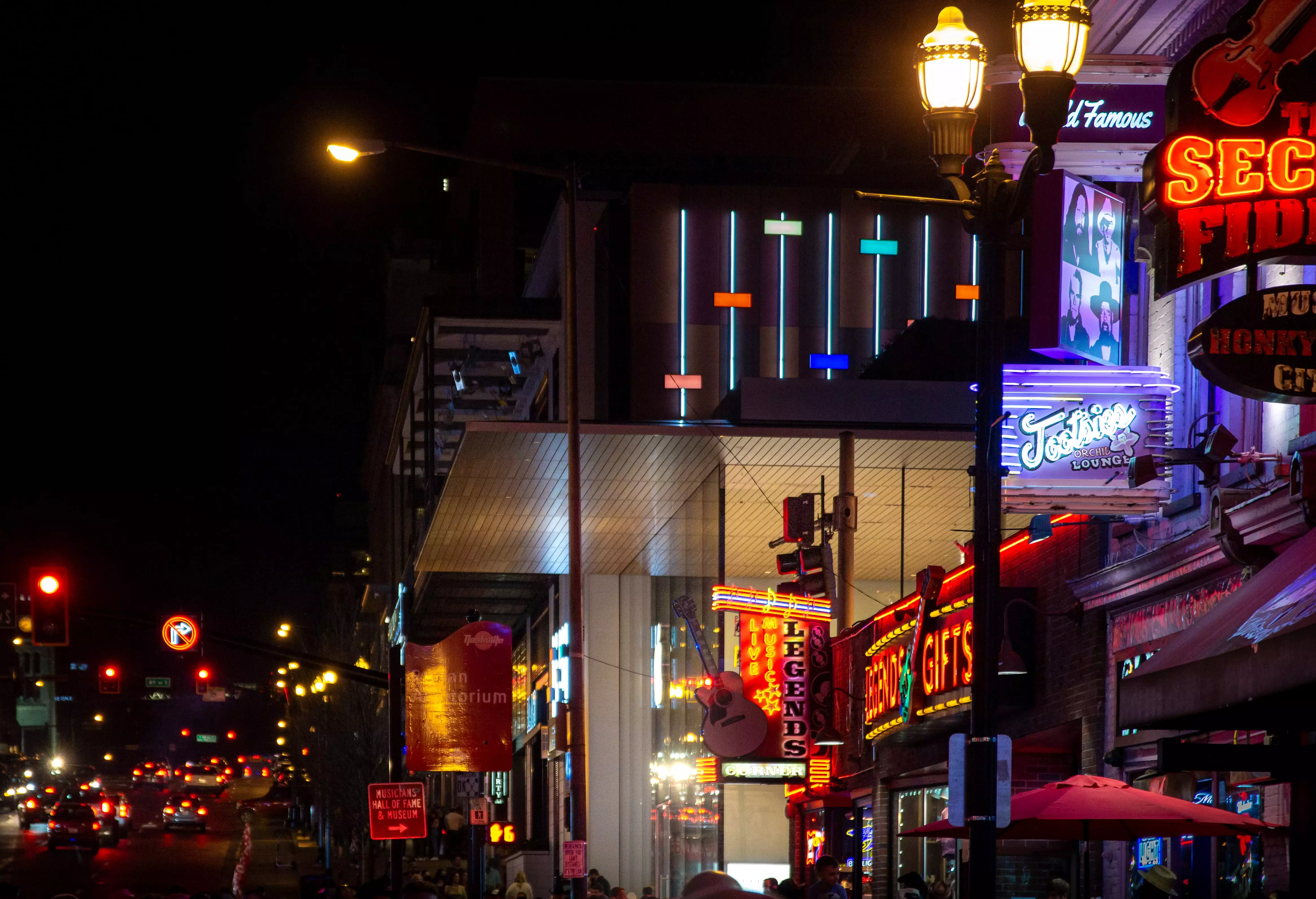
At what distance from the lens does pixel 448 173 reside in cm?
7825

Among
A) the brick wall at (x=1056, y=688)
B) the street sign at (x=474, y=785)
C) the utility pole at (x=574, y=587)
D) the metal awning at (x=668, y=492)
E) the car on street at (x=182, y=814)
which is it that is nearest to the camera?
the brick wall at (x=1056, y=688)

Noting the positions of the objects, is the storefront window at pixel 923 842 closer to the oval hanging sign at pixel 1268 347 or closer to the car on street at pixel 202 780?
the oval hanging sign at pixel 1268 347

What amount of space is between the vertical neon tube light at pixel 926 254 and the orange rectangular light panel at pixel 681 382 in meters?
5.41

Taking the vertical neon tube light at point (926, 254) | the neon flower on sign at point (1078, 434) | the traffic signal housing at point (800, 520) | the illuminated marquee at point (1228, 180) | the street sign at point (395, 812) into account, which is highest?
the vertical neon tube light at point (926, 254)

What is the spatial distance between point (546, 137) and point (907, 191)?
13.6 m

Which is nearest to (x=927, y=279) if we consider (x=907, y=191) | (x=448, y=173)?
(x=907, y=191)

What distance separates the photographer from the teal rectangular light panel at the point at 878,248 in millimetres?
37812

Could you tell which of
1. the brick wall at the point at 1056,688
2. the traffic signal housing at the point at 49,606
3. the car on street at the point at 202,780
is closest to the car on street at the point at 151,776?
the car on street at the point at 202,780

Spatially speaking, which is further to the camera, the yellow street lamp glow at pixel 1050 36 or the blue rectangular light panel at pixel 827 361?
the blue rectangular light panel at pixel 827 361

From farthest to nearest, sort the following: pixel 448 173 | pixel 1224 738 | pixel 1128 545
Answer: pixel 448 173, pixel 1128 545, pixel 1224 738

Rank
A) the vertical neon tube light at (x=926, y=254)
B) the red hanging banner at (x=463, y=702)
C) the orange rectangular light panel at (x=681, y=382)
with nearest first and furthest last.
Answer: the red hanging banner at (x=463, y=702) → the orange rectangular light panel at (x=681, y=382) → the vertical neon tube light at (x=926, y=254)

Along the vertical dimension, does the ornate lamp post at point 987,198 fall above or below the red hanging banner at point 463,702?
above

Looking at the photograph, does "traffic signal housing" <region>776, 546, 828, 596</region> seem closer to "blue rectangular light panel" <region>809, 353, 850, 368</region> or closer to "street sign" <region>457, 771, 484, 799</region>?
"street sign" <region>457, 771, 484, 799</region>

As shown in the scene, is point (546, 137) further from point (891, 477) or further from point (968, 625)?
point (968, 625)
